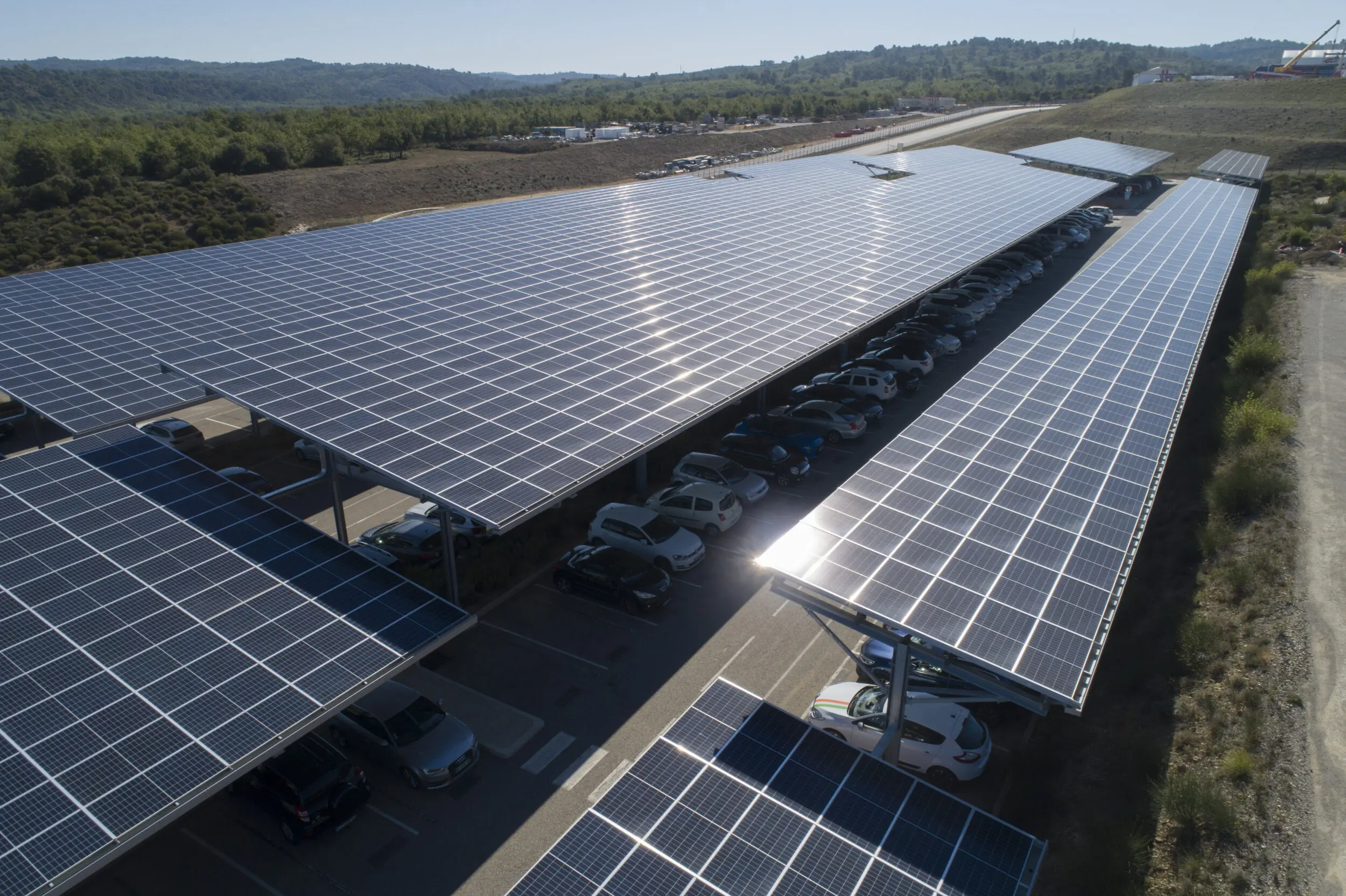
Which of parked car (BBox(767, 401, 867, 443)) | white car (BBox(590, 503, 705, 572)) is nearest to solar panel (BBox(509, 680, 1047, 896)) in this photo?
white car (BBox(590, 503, 705, 572))

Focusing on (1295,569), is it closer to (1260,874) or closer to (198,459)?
(1260,874)

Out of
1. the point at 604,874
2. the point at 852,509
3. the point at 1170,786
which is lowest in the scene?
the point at 1170,786

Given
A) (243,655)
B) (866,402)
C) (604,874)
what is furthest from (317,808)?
(866,402)

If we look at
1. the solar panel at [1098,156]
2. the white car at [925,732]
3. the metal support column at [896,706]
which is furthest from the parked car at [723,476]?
the solar panel at [1098,156]

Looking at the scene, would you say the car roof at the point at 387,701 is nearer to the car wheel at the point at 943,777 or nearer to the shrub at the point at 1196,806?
the car wheel at the point at 943,777

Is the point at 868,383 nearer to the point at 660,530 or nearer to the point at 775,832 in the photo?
the point at 660,530
